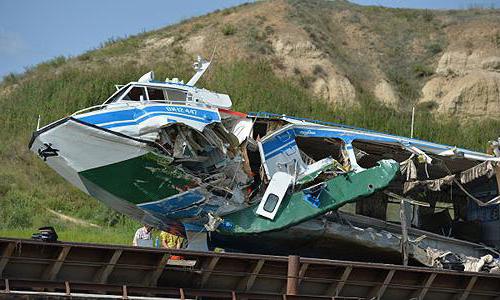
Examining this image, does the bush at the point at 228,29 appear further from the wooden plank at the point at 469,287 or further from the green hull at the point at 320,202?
the wooden plank at the point at 469,287

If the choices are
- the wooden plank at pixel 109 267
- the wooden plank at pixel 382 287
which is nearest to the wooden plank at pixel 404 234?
the wooden plank at pixel 382 287

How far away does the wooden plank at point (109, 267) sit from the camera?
12430 millimetres

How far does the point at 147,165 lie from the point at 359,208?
258 inches

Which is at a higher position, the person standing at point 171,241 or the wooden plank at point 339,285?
the wooden plank at point 339,285

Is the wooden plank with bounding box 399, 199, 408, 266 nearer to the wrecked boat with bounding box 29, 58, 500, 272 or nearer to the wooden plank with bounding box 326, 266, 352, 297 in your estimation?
the wrecked boat with bounding box 29, 58, 500, 272

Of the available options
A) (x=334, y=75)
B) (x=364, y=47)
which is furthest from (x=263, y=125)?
(x=364, y=47)

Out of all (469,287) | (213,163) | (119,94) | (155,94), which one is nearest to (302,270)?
(469,287)

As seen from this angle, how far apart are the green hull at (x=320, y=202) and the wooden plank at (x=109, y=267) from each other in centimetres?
479

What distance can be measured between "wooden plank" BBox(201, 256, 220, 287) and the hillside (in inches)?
1006

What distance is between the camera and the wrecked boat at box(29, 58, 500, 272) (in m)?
16.1

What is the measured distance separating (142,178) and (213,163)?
159 cm

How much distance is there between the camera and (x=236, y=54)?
5172cm

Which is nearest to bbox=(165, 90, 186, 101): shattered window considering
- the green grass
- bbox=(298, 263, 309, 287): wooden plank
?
bbox=(298, 263, 309, 287): wooden plank

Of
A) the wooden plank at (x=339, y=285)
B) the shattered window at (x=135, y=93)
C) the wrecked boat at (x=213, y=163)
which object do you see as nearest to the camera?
the wooden plank at (x=339, y=285)
